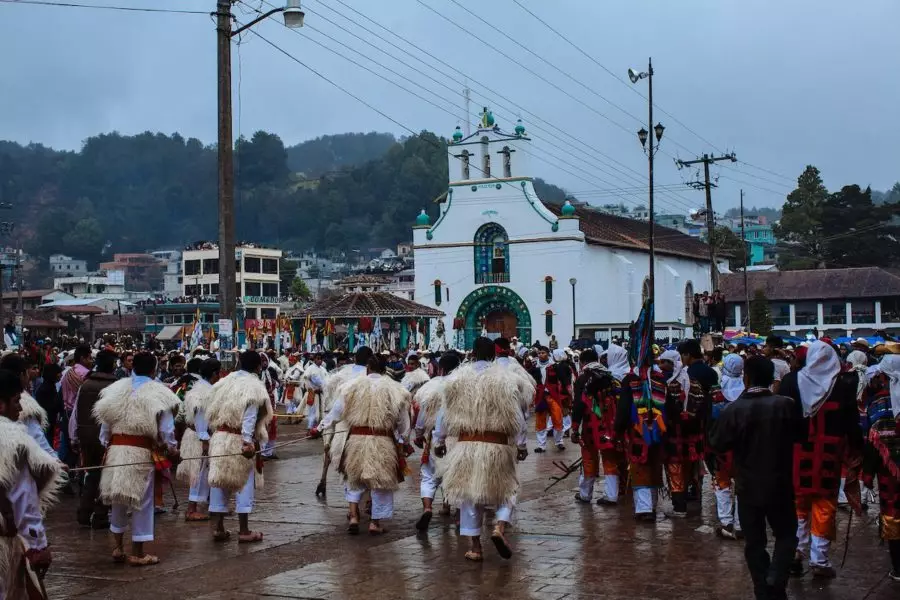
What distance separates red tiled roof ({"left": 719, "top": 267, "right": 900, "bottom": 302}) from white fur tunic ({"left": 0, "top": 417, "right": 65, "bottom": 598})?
54598mm

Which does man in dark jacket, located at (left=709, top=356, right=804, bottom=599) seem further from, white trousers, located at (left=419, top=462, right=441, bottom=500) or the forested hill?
the forested hill

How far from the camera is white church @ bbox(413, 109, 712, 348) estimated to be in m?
47.8

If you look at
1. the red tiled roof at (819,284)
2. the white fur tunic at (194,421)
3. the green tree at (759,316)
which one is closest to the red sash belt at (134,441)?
the white fur tunic at (194,421)

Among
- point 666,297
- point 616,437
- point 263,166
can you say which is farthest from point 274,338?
point 263,166

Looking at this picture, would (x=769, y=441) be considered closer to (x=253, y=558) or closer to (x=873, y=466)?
(x=873, y=466)

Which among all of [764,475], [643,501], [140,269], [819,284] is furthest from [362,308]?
[140,269]

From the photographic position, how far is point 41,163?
624ft

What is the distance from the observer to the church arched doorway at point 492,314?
48.7m

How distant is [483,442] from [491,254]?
1624 inches

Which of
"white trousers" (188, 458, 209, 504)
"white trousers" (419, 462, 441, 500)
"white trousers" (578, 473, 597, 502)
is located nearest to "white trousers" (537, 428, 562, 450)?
"white trousers" (578, 473, 597, 502)

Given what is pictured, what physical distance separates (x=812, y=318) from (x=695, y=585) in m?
53.4

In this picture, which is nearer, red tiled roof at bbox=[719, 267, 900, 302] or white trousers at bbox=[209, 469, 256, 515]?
white trousers at bbox=[209, 469, 256, 515]

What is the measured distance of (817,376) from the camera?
24.7 ft

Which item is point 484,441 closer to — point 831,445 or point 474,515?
point 474,515
